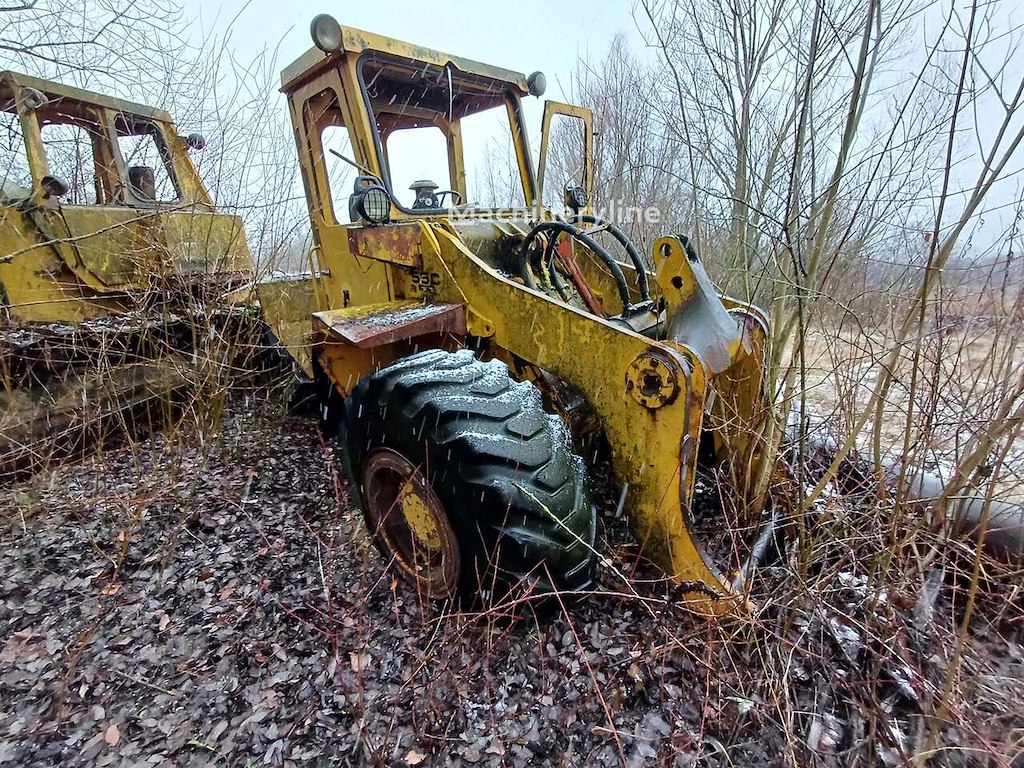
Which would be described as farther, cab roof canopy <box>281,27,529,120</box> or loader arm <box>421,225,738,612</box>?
cab roof canopy <box>281,27,529,120</box>

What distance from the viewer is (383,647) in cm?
233

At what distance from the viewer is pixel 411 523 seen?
2.39m

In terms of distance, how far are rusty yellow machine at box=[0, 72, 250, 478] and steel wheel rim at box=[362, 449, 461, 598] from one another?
1.97m

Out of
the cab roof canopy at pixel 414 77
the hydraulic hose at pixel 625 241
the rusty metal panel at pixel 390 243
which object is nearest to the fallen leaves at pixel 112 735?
the rusty metal panel at pixel 390 243

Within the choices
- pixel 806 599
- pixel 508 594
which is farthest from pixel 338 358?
pixel 806 599

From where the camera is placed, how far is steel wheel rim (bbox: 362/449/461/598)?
2.25 meters

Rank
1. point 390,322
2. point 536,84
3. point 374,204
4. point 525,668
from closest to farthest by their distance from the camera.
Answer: point 525,668
point 390,322
point 374,204
point 536,84

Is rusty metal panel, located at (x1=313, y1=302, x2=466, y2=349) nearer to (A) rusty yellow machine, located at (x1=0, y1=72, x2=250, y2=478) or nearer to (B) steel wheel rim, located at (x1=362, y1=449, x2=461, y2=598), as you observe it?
(B) steel wheel rim, located at (x1=362, y1=449, x2=461, y2=598)

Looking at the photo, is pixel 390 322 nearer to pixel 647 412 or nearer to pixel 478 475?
pixel 478 475

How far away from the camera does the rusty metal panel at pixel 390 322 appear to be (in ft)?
8.11

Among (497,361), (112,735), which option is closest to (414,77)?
(497,361)

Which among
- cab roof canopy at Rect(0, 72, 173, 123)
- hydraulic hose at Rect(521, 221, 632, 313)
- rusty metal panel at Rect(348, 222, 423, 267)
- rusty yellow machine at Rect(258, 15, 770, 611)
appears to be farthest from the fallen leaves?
cab roof canopy at Rect(0, 72, 173, 123)

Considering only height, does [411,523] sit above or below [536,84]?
below

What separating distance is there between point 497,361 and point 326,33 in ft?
6.04
